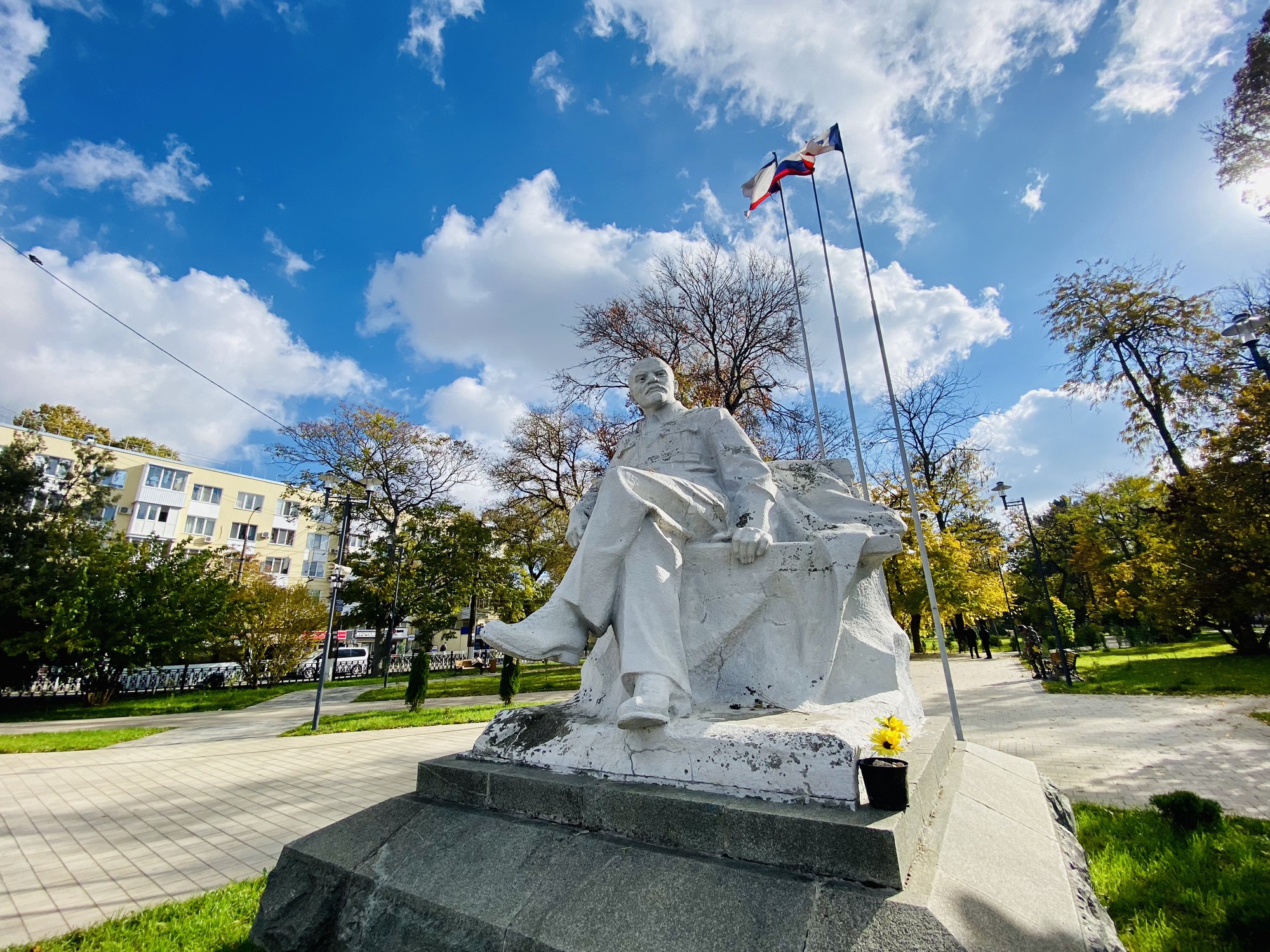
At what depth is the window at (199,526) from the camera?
33062mm

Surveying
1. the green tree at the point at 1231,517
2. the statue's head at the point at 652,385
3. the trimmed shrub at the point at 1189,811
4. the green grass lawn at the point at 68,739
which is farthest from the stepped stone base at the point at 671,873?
the green tree at the point at 1231,517

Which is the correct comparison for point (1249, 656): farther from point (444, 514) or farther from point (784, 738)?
point (444, 514)

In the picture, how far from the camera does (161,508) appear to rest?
3191 centimetres

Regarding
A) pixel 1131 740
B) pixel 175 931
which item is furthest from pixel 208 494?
pixel 1131 740

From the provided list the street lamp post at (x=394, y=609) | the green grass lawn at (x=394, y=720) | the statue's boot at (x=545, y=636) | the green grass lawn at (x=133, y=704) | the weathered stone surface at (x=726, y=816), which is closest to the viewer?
the weathered stone surface at (x=726, y=816)

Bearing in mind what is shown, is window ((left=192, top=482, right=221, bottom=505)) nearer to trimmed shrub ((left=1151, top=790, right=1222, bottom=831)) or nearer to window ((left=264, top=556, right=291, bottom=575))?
window ((left=264, top=556, right=291, bottom=575))

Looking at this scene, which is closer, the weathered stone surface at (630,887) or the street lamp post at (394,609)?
the weathered stone surface at (630,887)

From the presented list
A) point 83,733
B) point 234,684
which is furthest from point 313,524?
point 83,733

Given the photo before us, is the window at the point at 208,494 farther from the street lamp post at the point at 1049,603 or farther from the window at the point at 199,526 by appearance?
the street lamp post at the point at 1049,603

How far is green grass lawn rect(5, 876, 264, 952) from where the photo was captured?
2.54 m

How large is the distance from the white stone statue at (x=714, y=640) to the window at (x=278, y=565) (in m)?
39.7

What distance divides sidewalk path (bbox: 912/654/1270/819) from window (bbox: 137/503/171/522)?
37.3 m

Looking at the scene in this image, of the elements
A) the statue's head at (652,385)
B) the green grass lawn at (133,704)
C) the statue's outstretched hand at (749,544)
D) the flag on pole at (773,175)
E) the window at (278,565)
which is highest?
the flag on pole at (773,175)

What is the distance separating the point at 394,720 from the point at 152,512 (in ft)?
97.2
